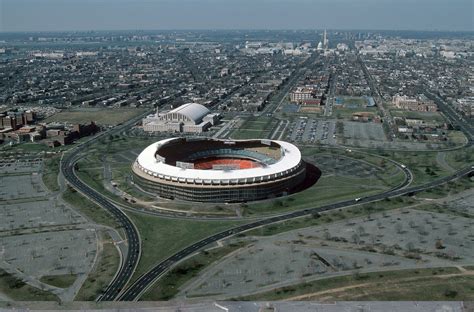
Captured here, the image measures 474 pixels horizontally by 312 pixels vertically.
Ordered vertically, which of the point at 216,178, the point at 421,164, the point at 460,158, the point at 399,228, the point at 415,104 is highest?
the point at 415,104

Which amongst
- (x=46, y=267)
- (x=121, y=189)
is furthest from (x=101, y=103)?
(x=46, y=267)

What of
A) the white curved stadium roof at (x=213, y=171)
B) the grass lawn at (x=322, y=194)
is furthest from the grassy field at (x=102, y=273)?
the grass lawn at (x=322, y=194)

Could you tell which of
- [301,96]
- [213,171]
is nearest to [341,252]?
[213,171]

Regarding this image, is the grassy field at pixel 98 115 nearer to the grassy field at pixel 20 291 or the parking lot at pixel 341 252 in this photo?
the grassy field at pixel 20 291

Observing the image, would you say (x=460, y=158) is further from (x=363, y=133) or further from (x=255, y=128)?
(x=255, y=128)

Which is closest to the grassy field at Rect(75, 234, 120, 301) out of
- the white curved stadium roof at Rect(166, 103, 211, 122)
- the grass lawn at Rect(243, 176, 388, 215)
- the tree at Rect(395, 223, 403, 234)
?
the grass lawn at Rect(243, 176, 388, 215)

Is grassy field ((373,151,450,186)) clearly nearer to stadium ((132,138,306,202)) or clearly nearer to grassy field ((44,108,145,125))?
stadium ((132,138,306,202))
